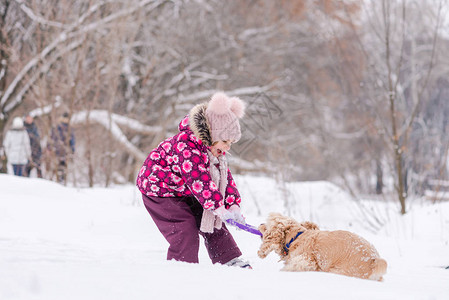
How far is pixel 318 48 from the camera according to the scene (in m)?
20.3

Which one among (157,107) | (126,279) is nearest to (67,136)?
(126,279)

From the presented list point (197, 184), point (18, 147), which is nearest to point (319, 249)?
point (197, 184)

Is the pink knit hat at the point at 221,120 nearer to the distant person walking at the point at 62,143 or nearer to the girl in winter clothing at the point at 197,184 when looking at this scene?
the girl in winter clothing at the point at 197,184

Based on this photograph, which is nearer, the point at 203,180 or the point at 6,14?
the point at 203,180

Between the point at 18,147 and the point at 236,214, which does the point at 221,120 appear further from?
the point at 18,147

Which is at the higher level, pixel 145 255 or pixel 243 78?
pixel 243 78

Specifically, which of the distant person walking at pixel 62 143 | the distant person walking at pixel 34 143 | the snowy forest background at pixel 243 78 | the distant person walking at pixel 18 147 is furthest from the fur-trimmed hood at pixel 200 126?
the distant person walking at pixel 18 147

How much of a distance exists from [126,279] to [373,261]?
1.53 metres

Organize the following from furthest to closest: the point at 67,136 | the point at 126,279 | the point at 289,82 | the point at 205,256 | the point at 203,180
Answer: the point at 289,82 → the point at 67,136 → the point at 205,256 → the point at 203,180 → the point at 126,279

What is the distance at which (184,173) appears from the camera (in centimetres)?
332

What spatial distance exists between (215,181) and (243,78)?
46.0 ft

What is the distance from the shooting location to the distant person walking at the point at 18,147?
9397 millimetres

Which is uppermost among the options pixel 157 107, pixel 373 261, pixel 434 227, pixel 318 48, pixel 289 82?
pixel 318 48

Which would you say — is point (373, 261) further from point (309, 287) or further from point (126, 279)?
point (126, 279)
